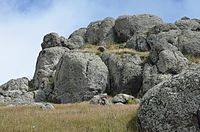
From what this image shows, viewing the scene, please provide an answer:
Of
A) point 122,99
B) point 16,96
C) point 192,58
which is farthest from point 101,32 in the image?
point 122,99

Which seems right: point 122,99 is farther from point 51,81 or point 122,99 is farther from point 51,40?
point 51,40

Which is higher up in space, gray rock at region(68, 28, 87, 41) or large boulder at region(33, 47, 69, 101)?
gray rock at region(68, 28, 87, 41)

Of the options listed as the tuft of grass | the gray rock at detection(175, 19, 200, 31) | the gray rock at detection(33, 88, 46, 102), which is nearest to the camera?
the tuft of grass

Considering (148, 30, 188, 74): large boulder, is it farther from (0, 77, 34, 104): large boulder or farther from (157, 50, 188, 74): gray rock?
(0, 77, 34, 104): large boulder

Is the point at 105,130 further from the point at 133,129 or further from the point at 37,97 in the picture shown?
the point at 37,97

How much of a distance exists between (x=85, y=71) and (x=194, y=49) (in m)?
17.3

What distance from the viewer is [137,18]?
82.5 m

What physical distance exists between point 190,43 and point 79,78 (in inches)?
719

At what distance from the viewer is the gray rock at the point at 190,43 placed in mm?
63344

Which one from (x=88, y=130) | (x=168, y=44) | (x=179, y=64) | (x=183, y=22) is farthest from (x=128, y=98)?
(x=183, y=22)

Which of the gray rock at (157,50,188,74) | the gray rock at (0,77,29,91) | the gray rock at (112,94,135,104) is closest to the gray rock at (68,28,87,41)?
the gray rock at (0,77,29,91)

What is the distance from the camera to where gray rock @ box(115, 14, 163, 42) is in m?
81.3

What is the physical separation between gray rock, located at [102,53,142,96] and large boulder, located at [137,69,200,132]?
40991 mm

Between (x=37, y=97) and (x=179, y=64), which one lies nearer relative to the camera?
(x=179, y=64)
